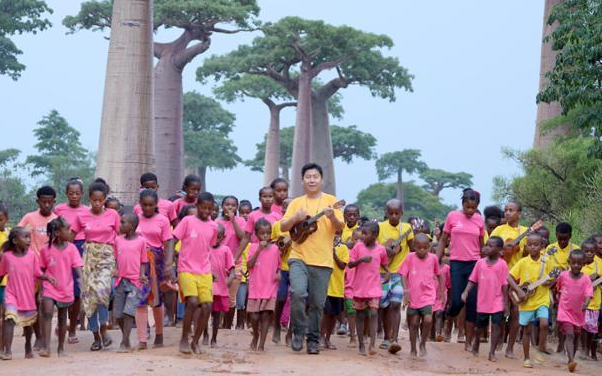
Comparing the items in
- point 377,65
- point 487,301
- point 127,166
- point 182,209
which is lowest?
point 487,301

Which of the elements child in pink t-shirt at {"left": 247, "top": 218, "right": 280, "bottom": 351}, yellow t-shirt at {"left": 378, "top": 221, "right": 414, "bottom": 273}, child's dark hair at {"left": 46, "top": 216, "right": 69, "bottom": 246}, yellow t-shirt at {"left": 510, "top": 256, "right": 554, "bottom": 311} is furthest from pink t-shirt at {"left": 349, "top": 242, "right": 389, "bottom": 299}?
child's dark hair at {"left": 46, "top": 216, "right": 69, "bottom": 246}

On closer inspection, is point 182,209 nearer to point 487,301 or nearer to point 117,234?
point 117,234

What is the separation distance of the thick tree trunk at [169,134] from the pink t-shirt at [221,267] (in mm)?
17894

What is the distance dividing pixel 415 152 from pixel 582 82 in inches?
2011

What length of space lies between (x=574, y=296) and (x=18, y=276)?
17.2 feet

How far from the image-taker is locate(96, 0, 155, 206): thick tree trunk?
1831cm

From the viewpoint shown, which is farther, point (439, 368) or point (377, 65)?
point (377, 65)

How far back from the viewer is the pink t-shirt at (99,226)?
10.4 m

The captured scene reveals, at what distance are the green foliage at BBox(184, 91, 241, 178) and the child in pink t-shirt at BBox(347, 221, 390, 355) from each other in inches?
1677

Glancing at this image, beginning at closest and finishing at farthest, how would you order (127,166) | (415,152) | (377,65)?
(127,166) → (377,65) → (415,152)

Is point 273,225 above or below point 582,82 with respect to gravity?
below

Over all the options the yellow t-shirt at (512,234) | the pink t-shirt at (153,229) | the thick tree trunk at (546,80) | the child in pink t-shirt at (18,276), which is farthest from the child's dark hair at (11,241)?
the thick tree trunk at (546,80)

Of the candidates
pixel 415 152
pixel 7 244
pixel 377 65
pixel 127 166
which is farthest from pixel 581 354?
pixel 415 152

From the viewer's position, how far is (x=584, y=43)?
13773 millimetres
